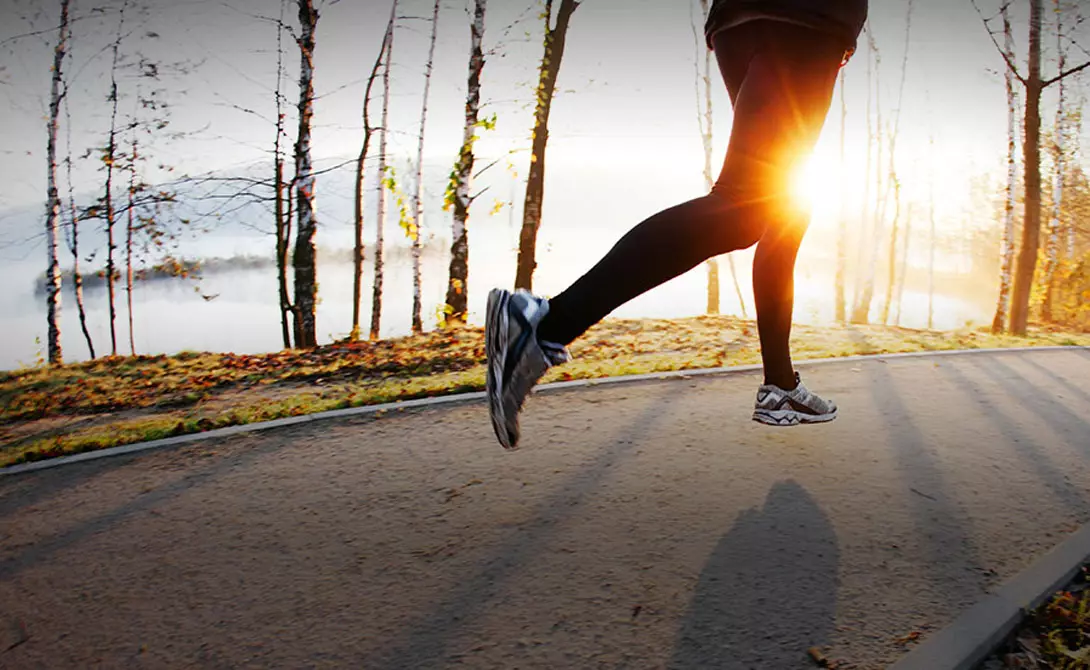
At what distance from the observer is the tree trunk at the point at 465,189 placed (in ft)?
34.2

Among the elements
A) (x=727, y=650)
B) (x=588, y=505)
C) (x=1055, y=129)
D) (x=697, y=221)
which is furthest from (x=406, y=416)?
(x=1055, y=129)

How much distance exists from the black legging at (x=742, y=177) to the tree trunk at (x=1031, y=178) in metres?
12.7

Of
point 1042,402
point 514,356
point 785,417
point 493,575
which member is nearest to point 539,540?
point 493,575

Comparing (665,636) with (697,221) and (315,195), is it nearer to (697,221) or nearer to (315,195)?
(697,221)

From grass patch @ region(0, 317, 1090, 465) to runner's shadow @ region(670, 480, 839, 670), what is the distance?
2366 mm

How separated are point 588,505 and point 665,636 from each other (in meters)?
0.69

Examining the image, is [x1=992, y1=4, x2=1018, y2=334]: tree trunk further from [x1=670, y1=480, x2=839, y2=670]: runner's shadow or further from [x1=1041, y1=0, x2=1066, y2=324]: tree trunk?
[x1=670, y1=480, x2=839, y2=670]: runner's shadow

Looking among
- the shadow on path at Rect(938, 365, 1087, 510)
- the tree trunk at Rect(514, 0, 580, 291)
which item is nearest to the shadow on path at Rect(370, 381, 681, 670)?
the shadow on path at Rect(938, 365, 1087, 510)

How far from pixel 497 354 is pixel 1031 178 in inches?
548

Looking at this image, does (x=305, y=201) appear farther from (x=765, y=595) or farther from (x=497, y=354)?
(x=765, y=595)

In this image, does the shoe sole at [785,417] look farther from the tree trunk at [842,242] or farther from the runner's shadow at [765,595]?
the tree trunk at [842,242]

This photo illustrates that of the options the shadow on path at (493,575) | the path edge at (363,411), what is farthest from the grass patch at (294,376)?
the shadow on path at (493,575)

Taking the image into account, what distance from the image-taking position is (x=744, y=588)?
4.92 ft

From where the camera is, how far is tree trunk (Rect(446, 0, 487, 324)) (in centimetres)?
1043
